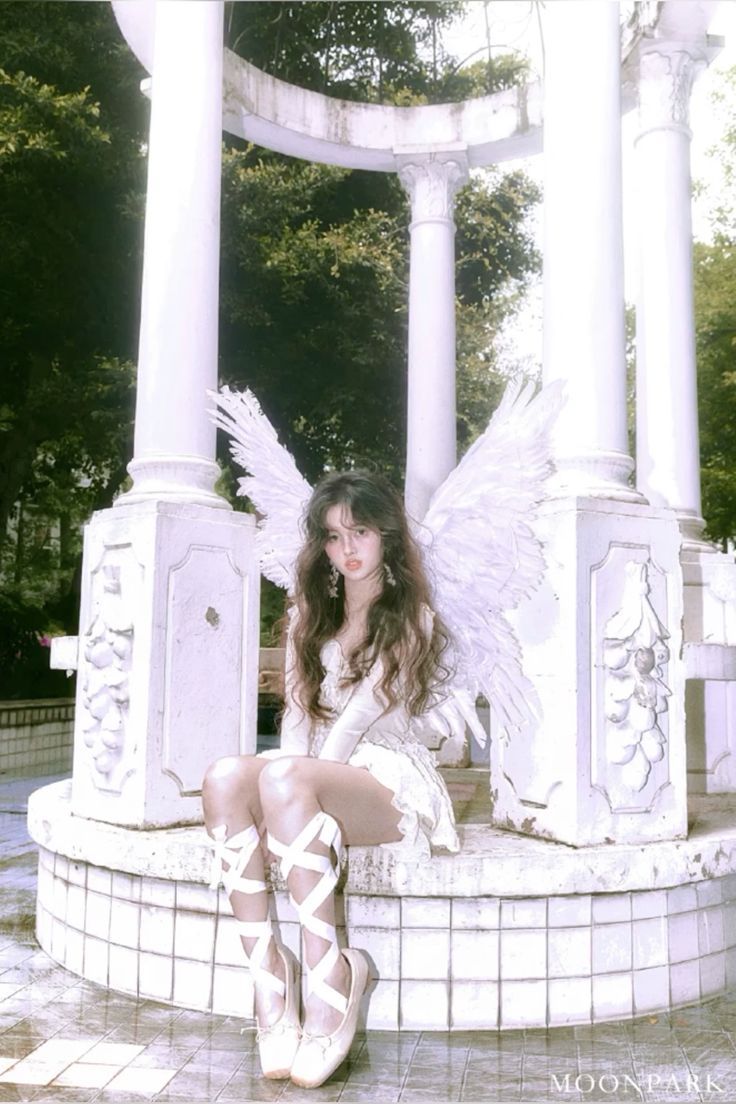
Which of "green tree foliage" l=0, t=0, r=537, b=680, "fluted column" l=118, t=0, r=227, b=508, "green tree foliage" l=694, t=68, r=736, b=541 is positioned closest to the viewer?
"fluted column" l=118, t=0, r=227, b=508

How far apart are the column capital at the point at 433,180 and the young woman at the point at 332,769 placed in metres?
5.13

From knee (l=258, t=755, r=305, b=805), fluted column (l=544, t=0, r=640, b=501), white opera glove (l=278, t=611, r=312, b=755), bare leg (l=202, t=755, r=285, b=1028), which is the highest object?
fluted column (l=544, t=0, r=640, b=501)

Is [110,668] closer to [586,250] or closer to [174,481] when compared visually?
[174,481]

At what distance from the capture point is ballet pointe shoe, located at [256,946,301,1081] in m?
3.16

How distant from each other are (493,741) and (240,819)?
4.89 feet

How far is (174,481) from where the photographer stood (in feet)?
15.6

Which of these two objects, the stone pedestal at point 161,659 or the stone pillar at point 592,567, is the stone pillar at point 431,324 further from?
the stone pillar at point 592,567

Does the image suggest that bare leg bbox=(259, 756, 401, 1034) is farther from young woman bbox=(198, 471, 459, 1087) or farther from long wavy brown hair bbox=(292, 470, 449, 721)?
long wavy brown hair bbox=(292, 470, 449, 721)

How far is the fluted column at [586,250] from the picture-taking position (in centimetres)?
442

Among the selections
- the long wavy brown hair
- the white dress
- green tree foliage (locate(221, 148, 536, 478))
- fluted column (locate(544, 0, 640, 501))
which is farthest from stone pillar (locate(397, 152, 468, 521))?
green tree foliage (locate(221, 148, 536, 478))

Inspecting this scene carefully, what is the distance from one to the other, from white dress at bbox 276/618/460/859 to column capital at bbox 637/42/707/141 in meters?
4.91

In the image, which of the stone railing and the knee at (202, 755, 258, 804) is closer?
the knee at (202, 755, 258, 804)

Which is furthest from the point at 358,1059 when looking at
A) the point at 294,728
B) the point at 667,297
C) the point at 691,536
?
the point at 667,297

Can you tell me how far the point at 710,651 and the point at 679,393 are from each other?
2.56 metres
